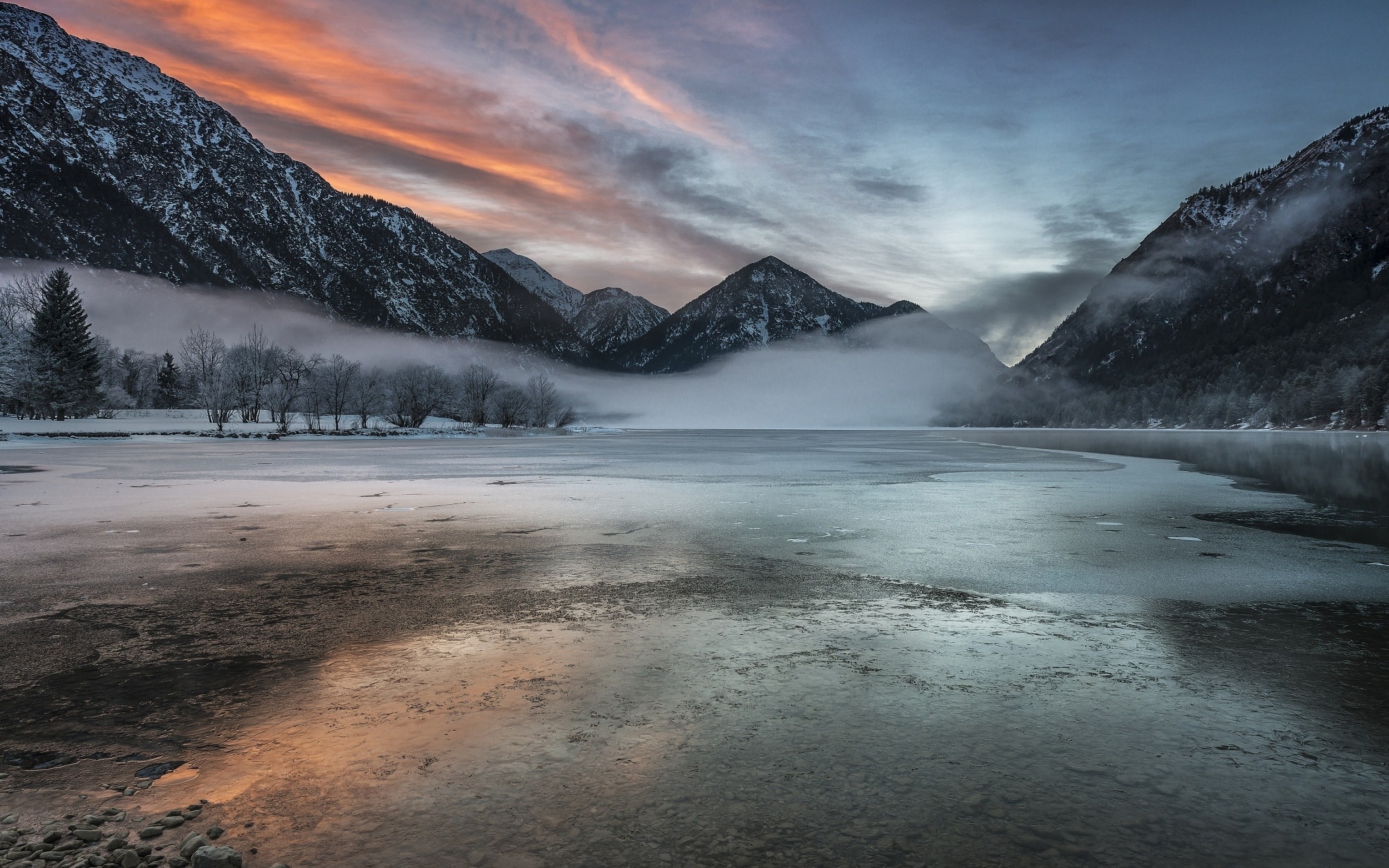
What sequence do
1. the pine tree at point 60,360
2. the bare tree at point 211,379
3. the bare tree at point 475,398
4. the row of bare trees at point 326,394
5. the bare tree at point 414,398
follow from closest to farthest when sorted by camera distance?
the pine tree at point 60,360
the bare tree at point 211,379
the row of bare trees at point 326,394
the bare tree at point 414,398
the bare tree at point 475,398

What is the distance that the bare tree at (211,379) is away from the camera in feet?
352

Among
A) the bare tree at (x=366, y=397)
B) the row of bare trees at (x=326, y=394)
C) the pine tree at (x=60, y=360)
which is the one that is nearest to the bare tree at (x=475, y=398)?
the row of bare trees at (x=326, y=394)

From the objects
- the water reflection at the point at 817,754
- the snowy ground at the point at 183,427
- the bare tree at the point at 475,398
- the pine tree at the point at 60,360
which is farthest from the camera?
the bare tree at the point at 475,398

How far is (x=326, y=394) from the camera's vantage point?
131 meters

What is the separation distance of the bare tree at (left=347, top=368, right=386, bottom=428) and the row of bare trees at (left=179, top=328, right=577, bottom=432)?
0.57ft

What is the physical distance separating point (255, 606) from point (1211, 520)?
68.8ft

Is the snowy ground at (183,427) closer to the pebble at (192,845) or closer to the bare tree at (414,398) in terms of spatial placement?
the bare tree at (414,398)

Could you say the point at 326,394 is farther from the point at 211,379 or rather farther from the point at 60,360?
the point at 60,360

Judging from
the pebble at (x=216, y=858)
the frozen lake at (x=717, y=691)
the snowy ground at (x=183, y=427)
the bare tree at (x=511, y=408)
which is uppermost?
the bare tree at (x=511, y=408)

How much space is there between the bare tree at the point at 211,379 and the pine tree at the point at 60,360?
14.0 m

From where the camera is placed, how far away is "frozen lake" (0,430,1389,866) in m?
4.25

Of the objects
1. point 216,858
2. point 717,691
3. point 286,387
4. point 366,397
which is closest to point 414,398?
point 366,397

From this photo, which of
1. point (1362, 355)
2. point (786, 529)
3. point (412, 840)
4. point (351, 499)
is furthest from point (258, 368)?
point (1362, 355)

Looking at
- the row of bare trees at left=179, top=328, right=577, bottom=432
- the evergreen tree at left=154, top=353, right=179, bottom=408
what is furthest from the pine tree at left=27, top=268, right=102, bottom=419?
the evergreen tree at left=154, top=353, right=179, bottom=408
